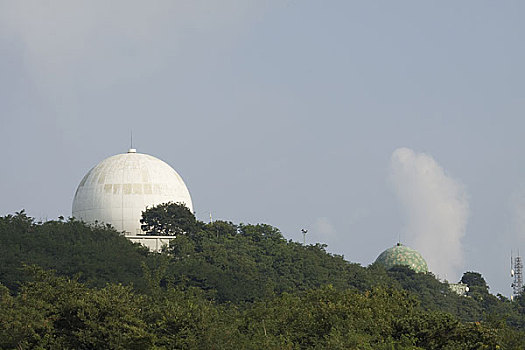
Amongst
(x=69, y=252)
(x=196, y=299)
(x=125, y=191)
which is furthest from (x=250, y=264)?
(x=196, y=299)

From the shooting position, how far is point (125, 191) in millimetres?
55844

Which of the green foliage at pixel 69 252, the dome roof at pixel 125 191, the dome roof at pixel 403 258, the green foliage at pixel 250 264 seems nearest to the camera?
the green foliage at pixel 69 252

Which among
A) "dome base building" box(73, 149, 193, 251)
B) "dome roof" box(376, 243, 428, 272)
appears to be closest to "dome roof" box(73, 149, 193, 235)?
"dome base building" box(73, 149, 193, 251)

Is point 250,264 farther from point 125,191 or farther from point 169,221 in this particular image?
point 125,191

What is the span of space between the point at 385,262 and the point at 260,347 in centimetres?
5315

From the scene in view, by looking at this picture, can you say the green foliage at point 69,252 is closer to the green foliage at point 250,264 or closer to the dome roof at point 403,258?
the green foliage at point 250,264

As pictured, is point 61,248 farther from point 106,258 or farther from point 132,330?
point 132,330

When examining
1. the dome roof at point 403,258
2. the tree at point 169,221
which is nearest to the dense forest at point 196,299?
the tree at point 169,221

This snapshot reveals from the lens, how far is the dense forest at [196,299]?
25.9m

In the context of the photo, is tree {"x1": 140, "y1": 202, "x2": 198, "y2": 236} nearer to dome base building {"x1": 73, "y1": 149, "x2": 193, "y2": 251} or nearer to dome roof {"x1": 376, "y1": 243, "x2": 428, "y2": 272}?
dome base building {"x1": 73, "y1": 149, "x2": 193, "y2": 251}

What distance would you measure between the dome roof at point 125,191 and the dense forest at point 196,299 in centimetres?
289

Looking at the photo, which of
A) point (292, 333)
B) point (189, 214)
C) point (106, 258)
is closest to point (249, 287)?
point (106, 258)

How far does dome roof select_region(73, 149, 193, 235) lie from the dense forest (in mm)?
2885

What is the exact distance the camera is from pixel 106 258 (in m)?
43.0
